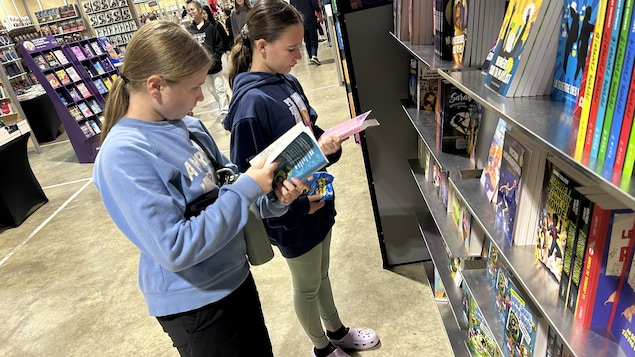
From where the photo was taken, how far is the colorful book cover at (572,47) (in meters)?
0.87

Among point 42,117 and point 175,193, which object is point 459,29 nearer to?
point 175,193

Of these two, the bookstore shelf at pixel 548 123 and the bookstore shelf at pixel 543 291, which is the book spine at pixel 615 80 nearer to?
the bookstore shelf at pixel 548 123

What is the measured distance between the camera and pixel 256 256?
1429mm

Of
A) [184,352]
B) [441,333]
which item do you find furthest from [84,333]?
[441,333]

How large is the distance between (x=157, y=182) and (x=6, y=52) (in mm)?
9087

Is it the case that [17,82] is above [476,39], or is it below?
below

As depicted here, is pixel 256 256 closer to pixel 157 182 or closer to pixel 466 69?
pixel 157 182

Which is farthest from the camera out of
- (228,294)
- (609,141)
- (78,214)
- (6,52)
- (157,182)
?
(6,52)

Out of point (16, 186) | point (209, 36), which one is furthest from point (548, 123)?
point (209, 36)

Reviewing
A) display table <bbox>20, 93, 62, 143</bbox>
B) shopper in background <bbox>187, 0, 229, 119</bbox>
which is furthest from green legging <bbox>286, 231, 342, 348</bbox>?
display table <bbox>20, 93, 62, 143</bbox>

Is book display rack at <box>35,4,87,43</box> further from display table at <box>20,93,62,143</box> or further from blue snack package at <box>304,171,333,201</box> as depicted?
blue snack package at <box>304,171,333,201</box>

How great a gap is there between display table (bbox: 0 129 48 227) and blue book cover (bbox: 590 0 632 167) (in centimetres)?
513

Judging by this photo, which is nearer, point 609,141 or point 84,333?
point 609,141

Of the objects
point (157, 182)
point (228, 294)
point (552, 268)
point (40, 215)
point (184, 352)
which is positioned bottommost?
point (40, 215)
